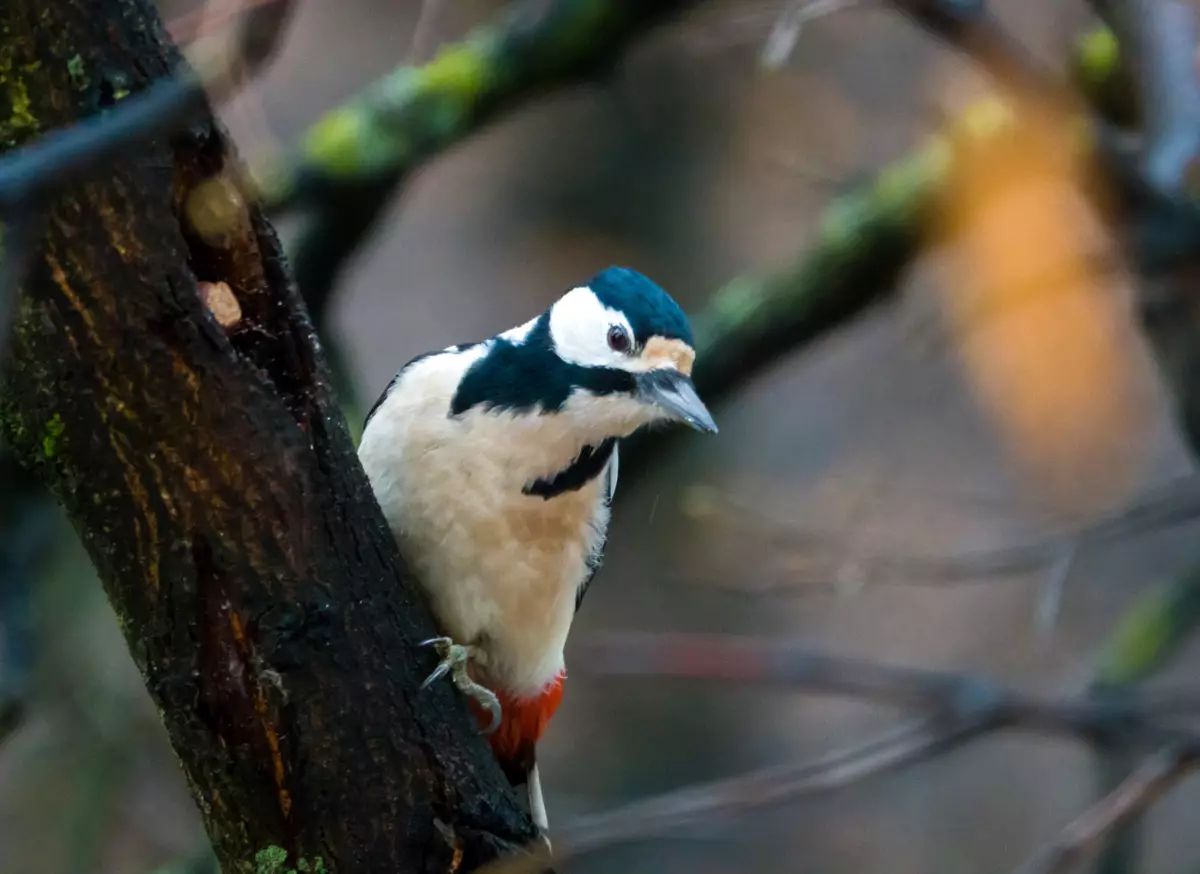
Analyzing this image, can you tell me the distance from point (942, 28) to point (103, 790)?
7.88 feet

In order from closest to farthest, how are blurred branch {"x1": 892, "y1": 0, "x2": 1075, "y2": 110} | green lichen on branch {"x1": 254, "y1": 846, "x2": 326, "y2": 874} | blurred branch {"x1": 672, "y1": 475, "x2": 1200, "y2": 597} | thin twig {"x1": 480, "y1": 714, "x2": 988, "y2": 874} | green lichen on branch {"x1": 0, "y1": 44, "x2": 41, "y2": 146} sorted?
thin twig {"x1": 480, "y1": 714, "x2": 988, "y2": 874}
green lichen on branch {"x1": 0, "y1": 44, "x2": 41, "y2": 146}
green lichen on branch {"x1": 254, "y1": 846, "x2": 326, "y2": 874}
blurred branch {"x1": 892, "y1": 0, "x2": 1075, "y2": 110}
blurred branch {"x1": 672, "y1": 475, "x2": 1200, "y2": 597}

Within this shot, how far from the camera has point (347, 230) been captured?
114 inches

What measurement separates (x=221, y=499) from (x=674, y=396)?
0.69 meters

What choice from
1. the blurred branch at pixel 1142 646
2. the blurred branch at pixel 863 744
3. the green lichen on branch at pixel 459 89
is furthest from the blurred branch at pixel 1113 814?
the green lichen on branch at pixel 459 89

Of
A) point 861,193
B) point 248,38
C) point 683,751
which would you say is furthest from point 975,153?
point 683,751

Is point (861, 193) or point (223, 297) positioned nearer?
point (223, 297)

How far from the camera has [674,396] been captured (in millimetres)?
1847

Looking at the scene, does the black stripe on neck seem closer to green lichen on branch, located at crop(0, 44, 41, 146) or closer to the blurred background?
green lichen on branch, located at crop(0, 44, 41, 146)

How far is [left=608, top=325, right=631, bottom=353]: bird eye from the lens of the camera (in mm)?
1925

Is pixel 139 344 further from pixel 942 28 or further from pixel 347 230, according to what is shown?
pixel 347 230

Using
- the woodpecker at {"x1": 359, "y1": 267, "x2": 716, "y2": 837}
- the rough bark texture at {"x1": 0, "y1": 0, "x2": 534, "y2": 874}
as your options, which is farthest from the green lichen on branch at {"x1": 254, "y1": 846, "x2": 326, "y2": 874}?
the woodpecker at {"x1": 359, "y1": 267, "x2": 716, "y2": 837}

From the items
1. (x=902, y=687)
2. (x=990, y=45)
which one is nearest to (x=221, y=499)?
(x=902, y=687)

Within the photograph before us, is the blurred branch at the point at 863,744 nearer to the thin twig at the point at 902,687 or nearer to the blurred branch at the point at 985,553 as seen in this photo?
the thin twig at the point at 902,687

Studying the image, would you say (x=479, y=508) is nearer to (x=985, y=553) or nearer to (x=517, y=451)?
(x=517, y=451)
